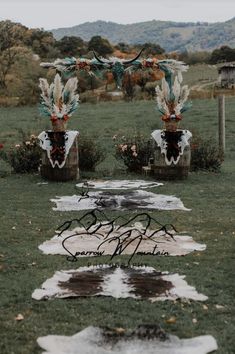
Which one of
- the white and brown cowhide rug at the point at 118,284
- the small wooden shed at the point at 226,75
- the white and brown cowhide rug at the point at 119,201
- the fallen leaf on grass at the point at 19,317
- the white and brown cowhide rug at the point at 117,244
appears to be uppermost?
the small wooden shed at the point at 226,75

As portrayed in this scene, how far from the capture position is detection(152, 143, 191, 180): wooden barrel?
40.1 ft

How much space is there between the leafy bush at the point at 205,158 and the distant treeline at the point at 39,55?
16.2 m

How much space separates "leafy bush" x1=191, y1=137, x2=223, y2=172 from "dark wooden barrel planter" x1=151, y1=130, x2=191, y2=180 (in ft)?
3.63

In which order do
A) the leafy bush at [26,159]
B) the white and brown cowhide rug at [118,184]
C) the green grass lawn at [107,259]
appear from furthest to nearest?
the leafy bush at [26,159] < the white and brown cowhide rug at [118,184] < the green grass lawn at [107,259]

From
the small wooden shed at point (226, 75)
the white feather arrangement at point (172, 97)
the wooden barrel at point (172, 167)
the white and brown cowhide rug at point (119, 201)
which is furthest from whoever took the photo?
the small wooden shed at point (226, 75)

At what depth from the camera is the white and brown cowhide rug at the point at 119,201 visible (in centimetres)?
930

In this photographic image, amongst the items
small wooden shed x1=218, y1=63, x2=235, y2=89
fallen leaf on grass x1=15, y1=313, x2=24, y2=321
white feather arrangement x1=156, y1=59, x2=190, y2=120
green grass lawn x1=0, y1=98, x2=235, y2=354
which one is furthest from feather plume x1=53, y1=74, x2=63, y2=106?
small wooden shed x1=218, y1=63, x2=235, y2=89

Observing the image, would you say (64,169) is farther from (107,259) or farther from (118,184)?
(107,259)

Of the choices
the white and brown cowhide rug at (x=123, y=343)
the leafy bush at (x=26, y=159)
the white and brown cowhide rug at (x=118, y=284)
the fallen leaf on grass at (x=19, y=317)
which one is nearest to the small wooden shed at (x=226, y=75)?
the leafy bush at (x=26, y=159)

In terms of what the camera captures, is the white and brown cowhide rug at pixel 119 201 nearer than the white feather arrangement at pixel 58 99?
Yes

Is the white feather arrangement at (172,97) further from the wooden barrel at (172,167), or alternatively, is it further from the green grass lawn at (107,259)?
the green grass lawn at (107,259)

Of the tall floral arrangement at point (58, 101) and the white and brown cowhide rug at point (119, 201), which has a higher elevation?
the tall floral arrangement at point (58, 101)

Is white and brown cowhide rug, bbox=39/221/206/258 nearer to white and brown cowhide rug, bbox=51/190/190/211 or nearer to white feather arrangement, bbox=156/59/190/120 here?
white and brown cowhide rug, bbox=51/190/190/211

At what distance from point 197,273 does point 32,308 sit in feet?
5.45
